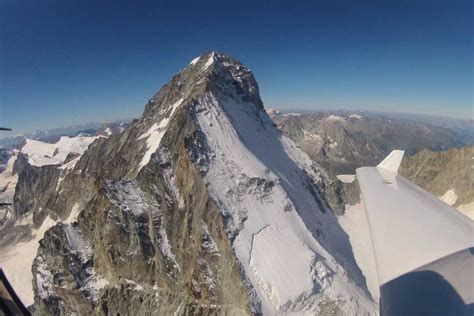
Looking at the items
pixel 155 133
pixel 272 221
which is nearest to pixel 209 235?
pixel 272 221

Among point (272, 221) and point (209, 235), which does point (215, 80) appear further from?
point (209, 235)


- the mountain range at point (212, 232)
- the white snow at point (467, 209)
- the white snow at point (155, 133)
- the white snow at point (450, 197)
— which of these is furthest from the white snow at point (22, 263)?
the white snow at point (450, 197)

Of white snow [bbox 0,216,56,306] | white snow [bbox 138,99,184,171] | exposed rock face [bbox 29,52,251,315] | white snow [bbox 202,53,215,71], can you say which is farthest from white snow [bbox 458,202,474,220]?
white snow [bbox 0,216,56,306]

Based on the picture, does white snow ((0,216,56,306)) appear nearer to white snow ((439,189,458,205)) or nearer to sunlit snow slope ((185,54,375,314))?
sunlit snow slope ((185,54,375,314))

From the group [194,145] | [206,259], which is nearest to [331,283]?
[206,259]

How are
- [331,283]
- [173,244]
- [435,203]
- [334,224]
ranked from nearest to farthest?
1. [435,203]
2. [331,283]
3. [173,244]
4. [334,224]

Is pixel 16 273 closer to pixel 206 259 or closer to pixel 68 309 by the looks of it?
pixel 68 309

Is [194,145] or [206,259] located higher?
[194,145]
